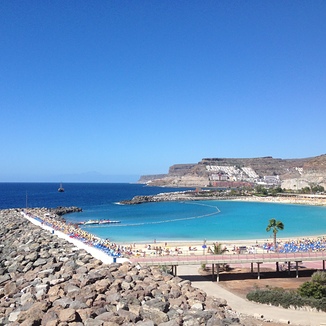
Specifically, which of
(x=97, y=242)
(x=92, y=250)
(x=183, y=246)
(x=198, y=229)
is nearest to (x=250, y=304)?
(x=92, y=250)

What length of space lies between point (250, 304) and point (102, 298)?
8706 millimetres

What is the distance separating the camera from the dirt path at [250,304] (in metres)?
15.3

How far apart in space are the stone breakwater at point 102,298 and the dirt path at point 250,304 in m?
2.15

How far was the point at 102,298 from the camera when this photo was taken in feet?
42.2

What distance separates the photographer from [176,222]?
5800cm

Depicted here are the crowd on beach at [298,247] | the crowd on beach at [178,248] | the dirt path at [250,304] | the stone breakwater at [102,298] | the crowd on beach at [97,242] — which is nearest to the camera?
the stone breakwater at [102,298]

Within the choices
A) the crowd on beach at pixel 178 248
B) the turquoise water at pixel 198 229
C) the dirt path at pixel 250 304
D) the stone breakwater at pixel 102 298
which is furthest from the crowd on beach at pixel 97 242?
the stone breakwater at pixel 102 298

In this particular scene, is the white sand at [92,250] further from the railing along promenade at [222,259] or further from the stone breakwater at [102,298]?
the railing along promenade at [222,259]

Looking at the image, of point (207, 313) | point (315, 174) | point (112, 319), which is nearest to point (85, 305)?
point (112, 319)

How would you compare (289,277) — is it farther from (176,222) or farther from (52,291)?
(176,222)

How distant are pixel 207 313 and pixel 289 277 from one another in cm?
1490

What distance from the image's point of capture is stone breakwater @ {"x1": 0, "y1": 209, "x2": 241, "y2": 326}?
11.1 metres

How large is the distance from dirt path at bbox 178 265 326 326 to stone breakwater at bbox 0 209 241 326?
2152mm

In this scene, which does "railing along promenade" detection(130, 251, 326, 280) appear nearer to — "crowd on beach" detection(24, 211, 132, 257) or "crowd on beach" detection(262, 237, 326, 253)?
"crowd on beach" detection(262, 237, 326, 253)
